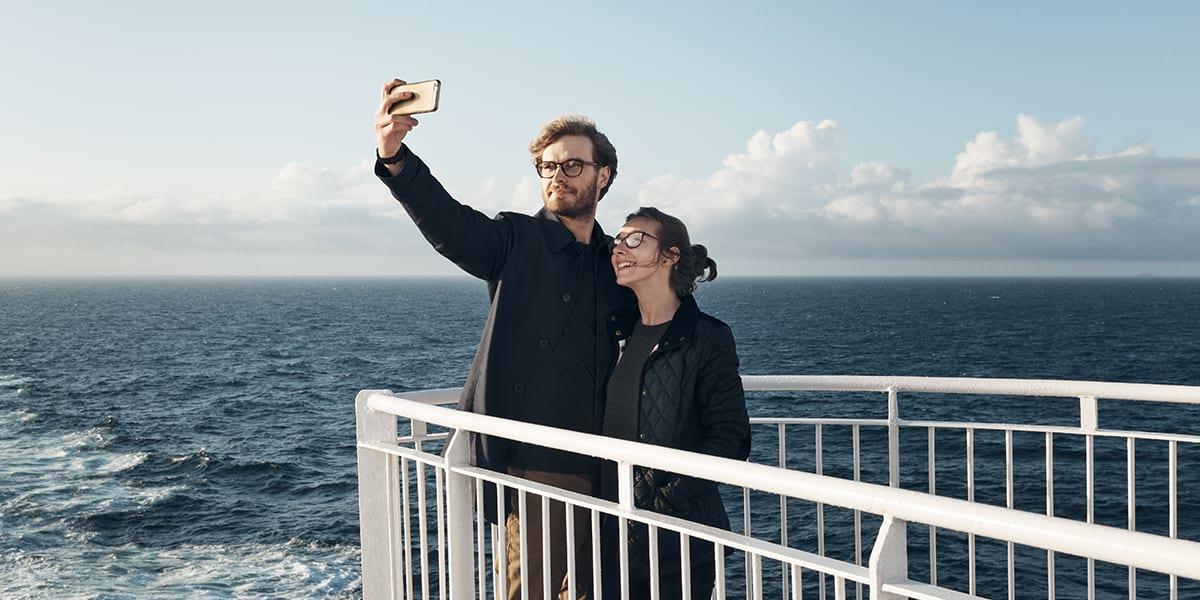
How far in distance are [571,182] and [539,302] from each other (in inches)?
15.5

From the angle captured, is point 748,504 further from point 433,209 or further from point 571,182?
point 433,209

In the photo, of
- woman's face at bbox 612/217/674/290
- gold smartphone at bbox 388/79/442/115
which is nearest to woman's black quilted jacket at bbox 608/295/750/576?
woman's face at bbox 612/217/674/290

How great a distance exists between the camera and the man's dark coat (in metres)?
3.04

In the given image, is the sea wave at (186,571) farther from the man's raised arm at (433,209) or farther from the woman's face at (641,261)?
the woman's face at (641,261)

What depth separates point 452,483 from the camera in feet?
9.53

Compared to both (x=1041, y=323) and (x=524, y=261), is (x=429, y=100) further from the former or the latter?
(x=1041, y=323)

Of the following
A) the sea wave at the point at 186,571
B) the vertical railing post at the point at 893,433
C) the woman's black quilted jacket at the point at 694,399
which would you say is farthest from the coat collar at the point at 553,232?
the sea wave at the point at 186,571

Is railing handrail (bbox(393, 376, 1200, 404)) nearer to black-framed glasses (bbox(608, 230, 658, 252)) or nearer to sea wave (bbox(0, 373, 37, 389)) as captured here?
black-framed glasses (bbox(608, 230, 658, 252))

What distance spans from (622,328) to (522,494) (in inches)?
27.1

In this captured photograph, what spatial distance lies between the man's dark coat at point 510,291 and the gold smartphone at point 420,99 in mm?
216

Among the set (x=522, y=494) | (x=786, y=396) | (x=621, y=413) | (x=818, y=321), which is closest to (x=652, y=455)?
(x=522, y=494)

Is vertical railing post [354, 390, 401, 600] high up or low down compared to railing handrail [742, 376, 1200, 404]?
down

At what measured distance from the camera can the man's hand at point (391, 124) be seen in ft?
9.30

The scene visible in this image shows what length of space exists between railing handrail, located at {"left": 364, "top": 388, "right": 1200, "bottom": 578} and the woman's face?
0.70 m
